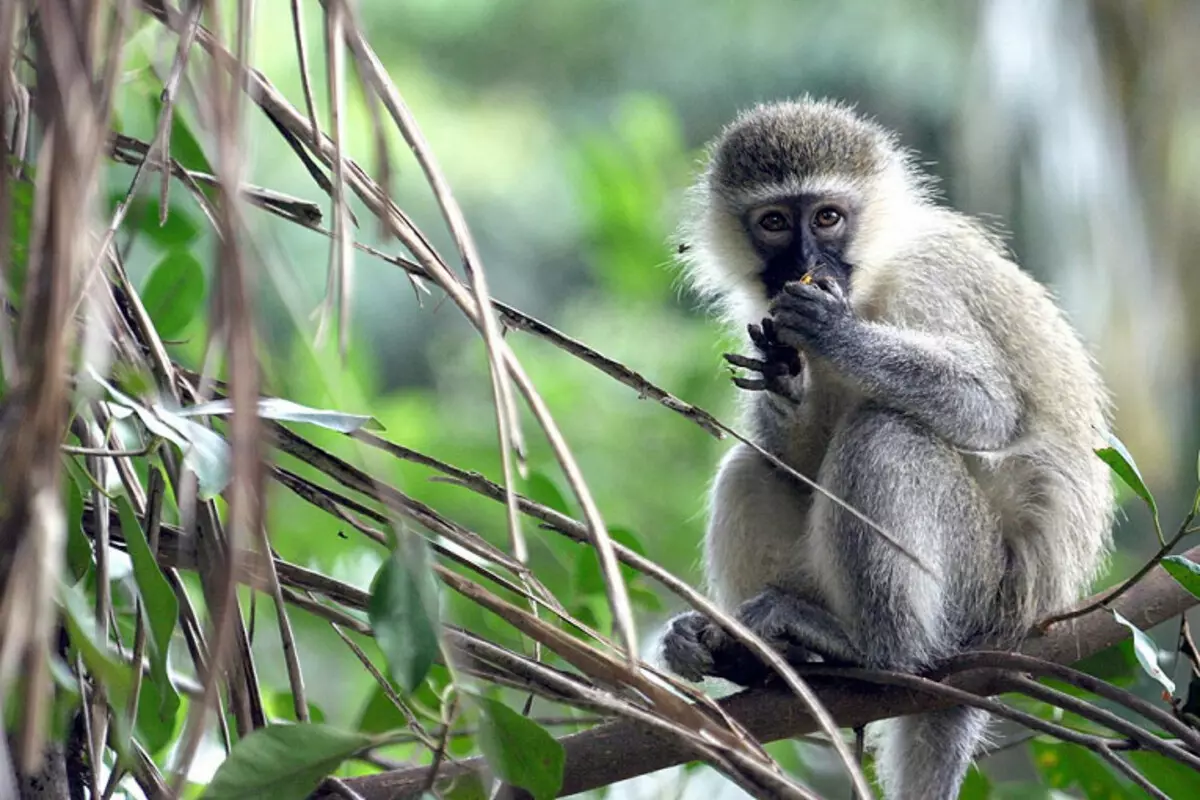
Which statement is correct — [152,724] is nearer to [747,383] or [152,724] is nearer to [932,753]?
[747,383]

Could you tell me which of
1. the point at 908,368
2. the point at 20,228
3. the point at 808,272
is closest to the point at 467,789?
the point at 20,228

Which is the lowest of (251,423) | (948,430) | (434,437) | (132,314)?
(434,437)

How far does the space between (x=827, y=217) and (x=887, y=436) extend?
798mm

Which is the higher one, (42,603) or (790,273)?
(42,603)

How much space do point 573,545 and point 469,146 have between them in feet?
22.7

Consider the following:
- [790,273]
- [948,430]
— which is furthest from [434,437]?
[948,430]

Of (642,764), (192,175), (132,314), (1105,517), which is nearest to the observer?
(132,314)

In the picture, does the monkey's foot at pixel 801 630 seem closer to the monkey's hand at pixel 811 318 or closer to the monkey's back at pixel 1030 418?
the monkey's back at pixel 1030 418

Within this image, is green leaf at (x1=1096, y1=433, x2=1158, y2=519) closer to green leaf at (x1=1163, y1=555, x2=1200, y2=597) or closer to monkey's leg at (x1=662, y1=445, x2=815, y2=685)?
green leaf at (x1=1163, y1=555, x2=1200, y2=597)

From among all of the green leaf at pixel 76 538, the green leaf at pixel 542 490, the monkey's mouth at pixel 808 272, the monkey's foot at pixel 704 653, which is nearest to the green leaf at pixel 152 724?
the green leaf at pixel 76 538

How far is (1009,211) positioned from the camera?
9430 millimetres

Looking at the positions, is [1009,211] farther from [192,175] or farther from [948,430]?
[192,175]

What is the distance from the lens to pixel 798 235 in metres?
3.72

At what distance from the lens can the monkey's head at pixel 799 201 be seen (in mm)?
3678
